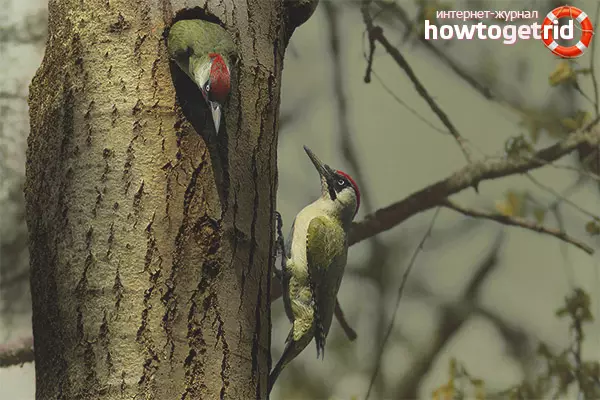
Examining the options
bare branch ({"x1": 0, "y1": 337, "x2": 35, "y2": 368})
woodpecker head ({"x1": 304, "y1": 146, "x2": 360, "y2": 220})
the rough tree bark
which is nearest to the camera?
the rough tree bark

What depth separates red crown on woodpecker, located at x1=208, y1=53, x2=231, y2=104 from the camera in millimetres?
1885

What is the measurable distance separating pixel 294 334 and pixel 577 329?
1393mm

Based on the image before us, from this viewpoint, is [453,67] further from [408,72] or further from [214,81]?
[214,81]

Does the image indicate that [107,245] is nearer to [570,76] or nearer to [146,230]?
[146,230]

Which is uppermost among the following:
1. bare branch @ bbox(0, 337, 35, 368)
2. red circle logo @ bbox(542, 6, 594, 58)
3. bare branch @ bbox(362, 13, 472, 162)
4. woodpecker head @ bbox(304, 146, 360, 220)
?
red circle logo @ bbox(542, 6, 594, 58)

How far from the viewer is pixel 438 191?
354cm

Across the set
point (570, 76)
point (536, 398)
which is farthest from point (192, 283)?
point (536, 398)

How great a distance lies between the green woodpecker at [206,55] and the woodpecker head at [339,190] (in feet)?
5.90

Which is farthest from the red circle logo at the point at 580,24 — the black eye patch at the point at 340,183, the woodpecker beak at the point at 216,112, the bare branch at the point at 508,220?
the woodpecker beak at the point at 216,112

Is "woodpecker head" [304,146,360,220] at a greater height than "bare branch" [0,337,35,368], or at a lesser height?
greater

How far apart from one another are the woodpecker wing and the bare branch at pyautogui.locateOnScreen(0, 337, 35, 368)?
4.01 feet

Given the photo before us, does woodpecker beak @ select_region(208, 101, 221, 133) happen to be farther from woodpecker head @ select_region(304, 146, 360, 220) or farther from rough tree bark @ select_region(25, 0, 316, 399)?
woodpecker head @ select_region(304, 146, 360, 220)

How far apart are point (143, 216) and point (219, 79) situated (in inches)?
16.0

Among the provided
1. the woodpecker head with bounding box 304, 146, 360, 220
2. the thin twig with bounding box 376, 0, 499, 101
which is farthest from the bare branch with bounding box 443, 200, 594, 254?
the thin twig with bounding box 376, 0, 499, 101
